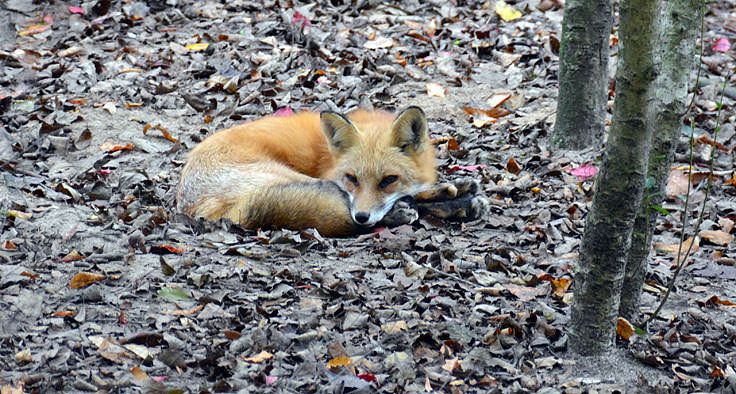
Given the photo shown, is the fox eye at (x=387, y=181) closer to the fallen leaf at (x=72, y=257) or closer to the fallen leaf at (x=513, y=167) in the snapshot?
the fallen leaf at (x=513, y=167)

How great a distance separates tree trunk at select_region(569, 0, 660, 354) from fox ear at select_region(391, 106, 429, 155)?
7.37 ft

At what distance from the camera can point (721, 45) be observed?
784 cm

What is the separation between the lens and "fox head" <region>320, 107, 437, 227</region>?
4867 millimetres

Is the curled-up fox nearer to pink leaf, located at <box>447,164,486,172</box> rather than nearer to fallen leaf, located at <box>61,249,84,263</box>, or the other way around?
pink leaf, located at <box>447,164,486,172</box>

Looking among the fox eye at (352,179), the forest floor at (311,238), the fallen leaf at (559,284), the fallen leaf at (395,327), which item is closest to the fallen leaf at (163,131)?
the forest floor at (311,238)

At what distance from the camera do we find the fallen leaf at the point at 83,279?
346 centimetres

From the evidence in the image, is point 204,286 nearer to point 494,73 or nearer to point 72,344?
point 72,344

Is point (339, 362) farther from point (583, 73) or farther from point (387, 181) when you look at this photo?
point (583, 73)

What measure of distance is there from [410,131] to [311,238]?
120 cm

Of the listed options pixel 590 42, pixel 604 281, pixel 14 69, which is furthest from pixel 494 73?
pixel 14 69

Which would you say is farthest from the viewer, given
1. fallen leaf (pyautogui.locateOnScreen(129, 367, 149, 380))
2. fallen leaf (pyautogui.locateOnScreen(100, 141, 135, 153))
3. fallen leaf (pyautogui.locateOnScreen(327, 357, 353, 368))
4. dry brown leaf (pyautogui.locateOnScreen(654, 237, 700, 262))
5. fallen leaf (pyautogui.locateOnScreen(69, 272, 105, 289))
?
fallen leaf (pyautogui.locateOnScreen(100, 141, 135, 153))

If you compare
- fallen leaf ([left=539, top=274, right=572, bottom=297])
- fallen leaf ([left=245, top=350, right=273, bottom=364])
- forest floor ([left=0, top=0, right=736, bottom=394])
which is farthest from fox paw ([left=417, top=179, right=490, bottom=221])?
fallen leaf ([left=245, top=350, right=273, bottom=364])

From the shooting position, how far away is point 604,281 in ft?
9.27

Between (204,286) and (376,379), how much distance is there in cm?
120
